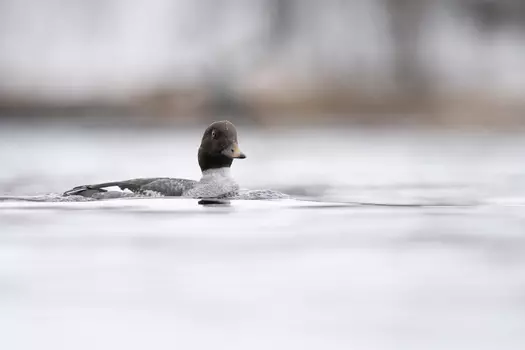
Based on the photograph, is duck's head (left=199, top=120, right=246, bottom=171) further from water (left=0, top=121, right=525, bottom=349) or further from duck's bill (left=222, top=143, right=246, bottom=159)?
water (left=0, top=121, right=525, bottom=349)

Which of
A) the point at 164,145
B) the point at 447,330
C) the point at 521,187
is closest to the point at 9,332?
the point at 447,330

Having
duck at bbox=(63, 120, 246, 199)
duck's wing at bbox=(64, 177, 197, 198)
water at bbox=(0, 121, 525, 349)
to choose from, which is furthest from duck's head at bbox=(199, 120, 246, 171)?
water at bbox=(0, 121, 525, 349)

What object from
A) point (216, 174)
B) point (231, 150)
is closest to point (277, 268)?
point (231, 150)

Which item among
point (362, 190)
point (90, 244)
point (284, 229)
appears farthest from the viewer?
point (362, 190)

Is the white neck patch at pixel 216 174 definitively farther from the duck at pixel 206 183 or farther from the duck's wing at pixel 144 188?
the duck's wing at pixel 144 188

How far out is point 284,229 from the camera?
26.1 ft

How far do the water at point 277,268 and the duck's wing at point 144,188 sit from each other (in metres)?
0.12

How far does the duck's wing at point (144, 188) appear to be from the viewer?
9.98 meters

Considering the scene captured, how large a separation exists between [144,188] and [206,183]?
0.64 metres

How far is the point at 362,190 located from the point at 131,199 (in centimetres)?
269

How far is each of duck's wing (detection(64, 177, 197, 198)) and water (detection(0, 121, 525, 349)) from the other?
0.12 metres

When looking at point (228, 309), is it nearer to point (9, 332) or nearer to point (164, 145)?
point (9, 332)

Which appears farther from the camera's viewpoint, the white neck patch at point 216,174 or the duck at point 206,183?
the white neck patch at point 216,174

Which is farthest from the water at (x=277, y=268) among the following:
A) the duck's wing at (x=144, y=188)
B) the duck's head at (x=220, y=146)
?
the duck's head at (x=220, y=146)
